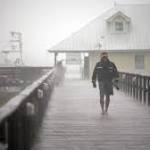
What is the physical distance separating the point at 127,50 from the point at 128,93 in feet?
52.8

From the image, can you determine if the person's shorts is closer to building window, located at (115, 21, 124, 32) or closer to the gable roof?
the gable roof

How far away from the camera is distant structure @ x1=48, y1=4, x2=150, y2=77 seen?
38.5 metres

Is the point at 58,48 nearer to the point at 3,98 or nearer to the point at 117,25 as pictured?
the point at 117,25

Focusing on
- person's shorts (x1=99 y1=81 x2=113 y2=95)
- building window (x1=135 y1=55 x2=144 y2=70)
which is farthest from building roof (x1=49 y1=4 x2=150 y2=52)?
person's shorts (x1=99 y1=81 x2=113 y2=95)

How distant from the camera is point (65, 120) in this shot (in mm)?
13070

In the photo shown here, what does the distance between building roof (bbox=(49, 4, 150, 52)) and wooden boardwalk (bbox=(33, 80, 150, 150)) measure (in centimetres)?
2201

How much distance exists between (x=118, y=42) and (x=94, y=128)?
1115 inches

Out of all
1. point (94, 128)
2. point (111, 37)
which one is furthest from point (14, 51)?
point (94, 128)

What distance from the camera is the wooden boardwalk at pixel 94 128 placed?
30.8ft

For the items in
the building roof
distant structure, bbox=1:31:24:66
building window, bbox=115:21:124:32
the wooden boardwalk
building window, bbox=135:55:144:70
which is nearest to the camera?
the wooden boardwalk

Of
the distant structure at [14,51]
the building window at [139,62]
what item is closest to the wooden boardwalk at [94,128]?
the building window at [139,62]

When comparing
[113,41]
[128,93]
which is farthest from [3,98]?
[113,41]

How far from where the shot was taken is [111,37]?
40.3 meters

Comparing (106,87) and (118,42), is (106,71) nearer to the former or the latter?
(106,87)
